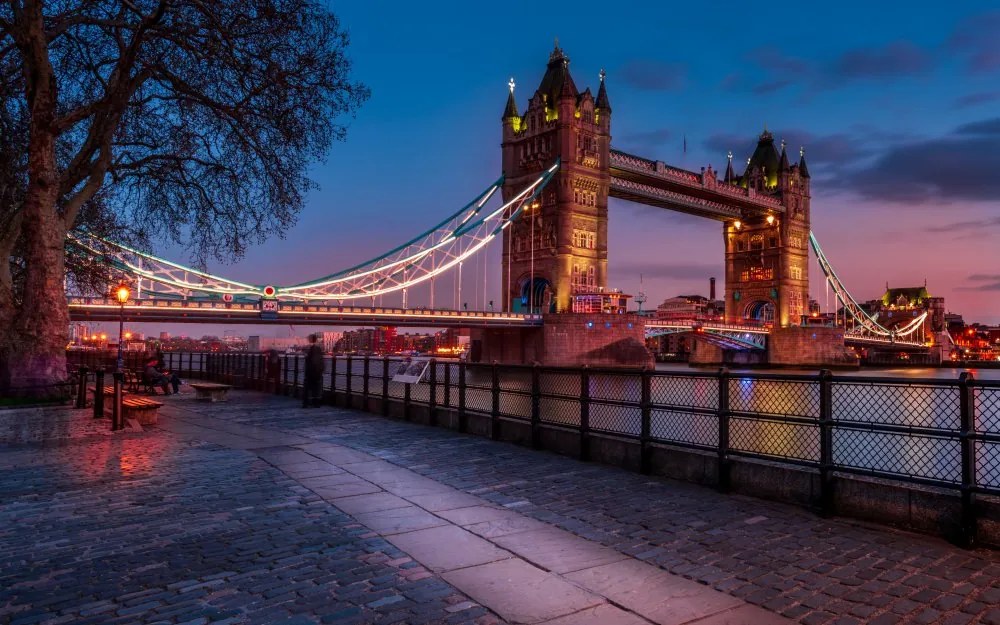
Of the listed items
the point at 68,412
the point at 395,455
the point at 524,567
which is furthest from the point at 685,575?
the point at 68,412

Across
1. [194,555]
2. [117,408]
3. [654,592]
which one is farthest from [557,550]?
[117,408]

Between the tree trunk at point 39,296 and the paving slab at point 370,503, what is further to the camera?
the tree trunk at point 39,296

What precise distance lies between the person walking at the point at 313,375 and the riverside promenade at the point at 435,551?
7911mm

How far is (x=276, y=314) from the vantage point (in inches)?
1933

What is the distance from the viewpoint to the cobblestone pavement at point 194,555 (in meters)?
3.97

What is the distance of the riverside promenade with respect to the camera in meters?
4.05

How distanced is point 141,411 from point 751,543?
11132mm

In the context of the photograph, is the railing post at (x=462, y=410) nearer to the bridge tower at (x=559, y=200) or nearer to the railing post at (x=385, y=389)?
the railing post at (x=385, y=389)

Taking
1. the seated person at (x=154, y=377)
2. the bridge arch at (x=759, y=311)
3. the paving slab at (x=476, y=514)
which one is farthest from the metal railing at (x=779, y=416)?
the bridge arch at (x=759, y=311)

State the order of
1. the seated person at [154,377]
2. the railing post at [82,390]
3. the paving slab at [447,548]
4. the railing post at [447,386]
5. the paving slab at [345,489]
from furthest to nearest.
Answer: the seated person at [154,377]
the railing post at [82,390]
the railing post at [447,386]
the paving slab at [345,489]
the paving slab at [447,548]

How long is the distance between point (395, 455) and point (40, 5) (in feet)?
40.9

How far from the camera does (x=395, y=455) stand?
9.52 m

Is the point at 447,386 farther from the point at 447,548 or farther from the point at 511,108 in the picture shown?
the point at 511,108

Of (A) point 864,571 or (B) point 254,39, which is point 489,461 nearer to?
(A) point 864,571
